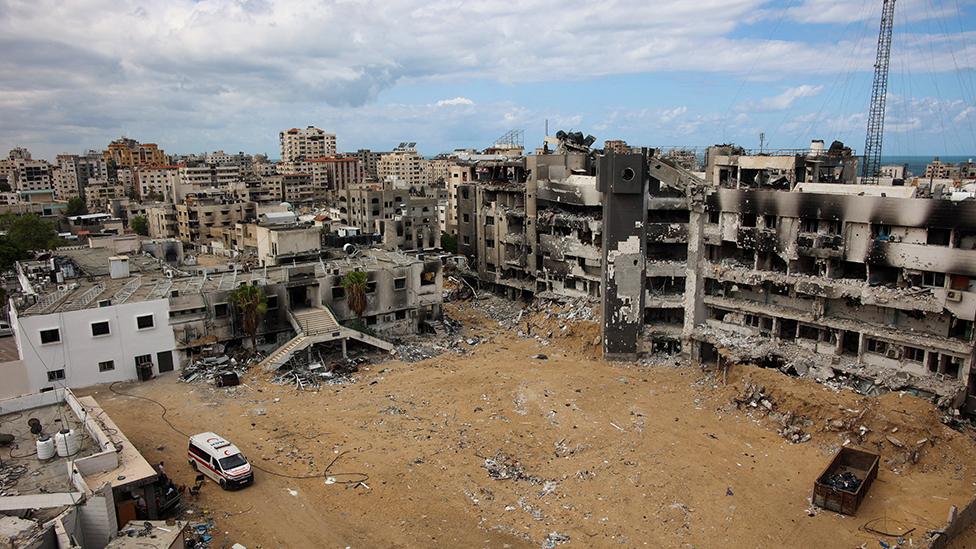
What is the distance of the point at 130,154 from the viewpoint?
166 meters

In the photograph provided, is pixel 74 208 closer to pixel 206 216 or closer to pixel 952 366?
pixel 206 216

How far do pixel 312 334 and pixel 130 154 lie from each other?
508 ft

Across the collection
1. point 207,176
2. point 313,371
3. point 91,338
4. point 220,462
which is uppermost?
point 207,176

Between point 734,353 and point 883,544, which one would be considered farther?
point 734,353

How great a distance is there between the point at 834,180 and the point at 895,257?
513 inches

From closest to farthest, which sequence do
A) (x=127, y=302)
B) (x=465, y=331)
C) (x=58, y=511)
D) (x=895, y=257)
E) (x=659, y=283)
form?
(x=58, y=511) → (x=895, y=257) → (x=127, y=302) → (x=659, y=283) → (x=465, y=331)

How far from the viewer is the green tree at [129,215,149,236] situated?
93625 mm

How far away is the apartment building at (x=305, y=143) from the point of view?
181625 millimetres

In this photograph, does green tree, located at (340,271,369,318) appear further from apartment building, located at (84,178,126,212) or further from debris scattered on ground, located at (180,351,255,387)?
apartment building, located at (84,178,126,212)

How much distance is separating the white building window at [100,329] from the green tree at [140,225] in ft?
218

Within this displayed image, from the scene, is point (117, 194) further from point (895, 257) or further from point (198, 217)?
point (895, 257)

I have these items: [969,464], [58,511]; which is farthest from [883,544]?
[58,511]

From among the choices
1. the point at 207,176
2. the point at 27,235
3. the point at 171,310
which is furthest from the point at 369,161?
the point at 171,310

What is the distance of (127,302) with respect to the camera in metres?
35.6
